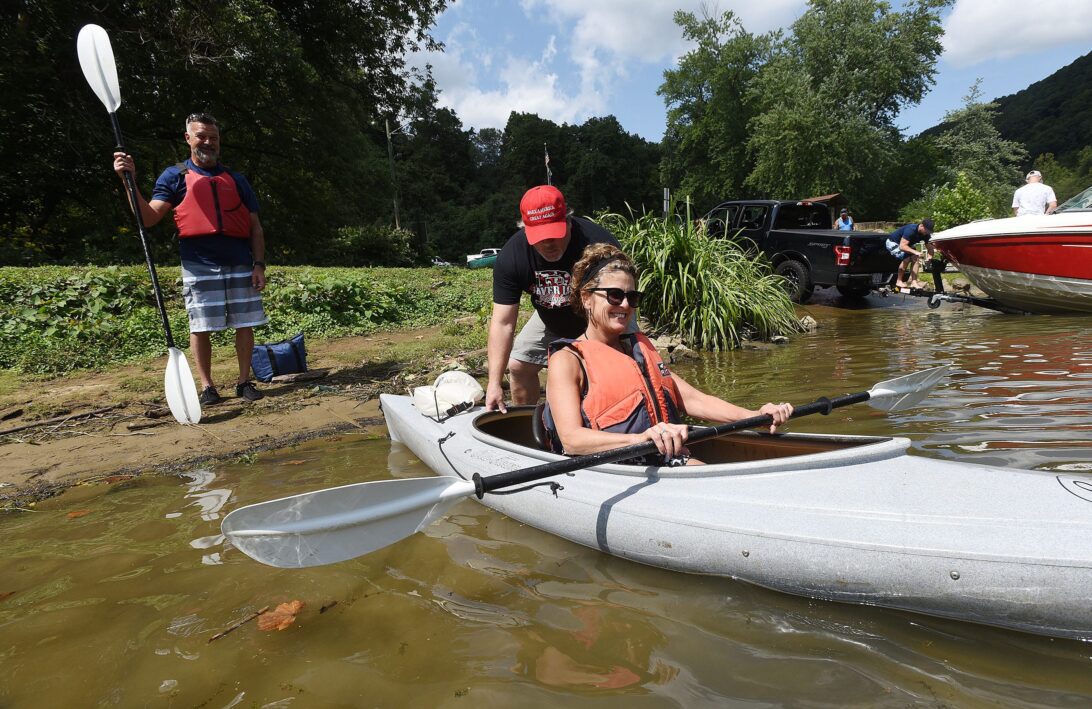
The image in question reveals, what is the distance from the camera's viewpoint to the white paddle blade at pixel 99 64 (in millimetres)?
4445

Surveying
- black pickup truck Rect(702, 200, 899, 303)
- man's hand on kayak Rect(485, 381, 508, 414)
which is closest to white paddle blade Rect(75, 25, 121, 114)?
man's hand on kayak Rect(485, 381, 508, 414)

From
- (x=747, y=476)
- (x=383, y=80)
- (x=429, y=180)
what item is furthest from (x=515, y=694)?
(x=429, y=180)

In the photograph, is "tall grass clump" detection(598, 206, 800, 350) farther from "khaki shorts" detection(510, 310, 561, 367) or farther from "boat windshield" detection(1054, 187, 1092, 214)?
"khaki shorts" detection(510, 310, 561, 367)

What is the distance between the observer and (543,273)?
10.6 ft

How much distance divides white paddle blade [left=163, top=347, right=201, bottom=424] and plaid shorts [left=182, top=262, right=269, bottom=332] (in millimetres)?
316

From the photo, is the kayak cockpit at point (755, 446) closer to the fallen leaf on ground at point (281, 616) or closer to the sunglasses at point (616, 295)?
the sunglasses at point (616, 295)

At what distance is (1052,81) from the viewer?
9175cm

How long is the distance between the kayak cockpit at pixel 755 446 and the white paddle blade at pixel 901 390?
0.83 meters

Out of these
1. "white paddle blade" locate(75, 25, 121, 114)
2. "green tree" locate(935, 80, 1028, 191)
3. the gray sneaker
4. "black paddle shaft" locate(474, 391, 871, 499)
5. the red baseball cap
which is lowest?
"black paddle shaft" locate(474, 391, 871, 499)

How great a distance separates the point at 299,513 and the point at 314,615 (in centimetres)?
36

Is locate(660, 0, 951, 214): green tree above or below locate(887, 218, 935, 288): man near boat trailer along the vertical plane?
above

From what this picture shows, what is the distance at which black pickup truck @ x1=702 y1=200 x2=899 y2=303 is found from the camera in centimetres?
902

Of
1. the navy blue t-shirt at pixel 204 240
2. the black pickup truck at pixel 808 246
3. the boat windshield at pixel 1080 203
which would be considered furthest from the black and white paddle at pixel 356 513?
the boat windshield at pixel 1080 203

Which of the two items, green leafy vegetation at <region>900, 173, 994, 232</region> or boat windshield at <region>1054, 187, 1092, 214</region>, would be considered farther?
green leafy vegetation at <region>900, 173, 994, 232</region>
